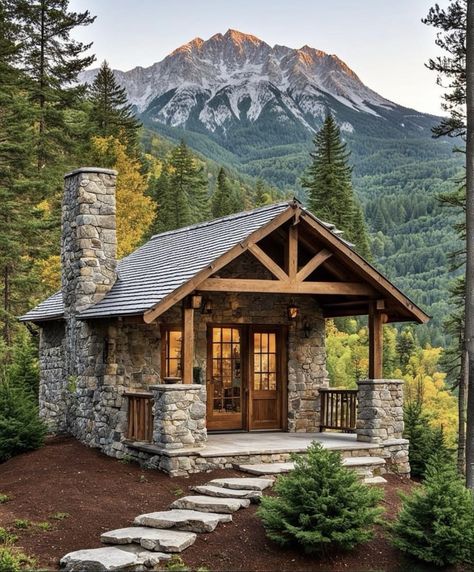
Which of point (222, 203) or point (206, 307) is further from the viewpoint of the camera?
point (222, 203)

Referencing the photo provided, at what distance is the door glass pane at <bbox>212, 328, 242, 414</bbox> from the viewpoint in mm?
13859

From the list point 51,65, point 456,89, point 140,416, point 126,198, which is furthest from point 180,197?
point 140,416

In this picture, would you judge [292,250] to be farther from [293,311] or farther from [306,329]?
[306,329]

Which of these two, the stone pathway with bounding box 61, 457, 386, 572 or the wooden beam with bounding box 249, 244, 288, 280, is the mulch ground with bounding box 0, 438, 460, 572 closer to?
the stone pathway with bounding box 61, 457, 386, 572

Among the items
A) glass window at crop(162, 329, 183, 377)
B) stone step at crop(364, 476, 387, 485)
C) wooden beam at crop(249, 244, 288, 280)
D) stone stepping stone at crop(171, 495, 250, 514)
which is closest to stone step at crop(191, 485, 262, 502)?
stone stepping stone at crop(171, 495, 250, 514)

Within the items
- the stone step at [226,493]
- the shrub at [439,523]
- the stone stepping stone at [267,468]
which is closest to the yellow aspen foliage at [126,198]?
the stone stepping stone at [267,468]

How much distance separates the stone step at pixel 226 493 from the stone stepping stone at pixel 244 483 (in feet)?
0.22

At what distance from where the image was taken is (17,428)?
Result: 13.4 m

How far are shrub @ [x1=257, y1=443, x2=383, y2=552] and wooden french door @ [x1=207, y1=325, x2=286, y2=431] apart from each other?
5.47 m

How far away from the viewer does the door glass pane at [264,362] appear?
1419 centimetres

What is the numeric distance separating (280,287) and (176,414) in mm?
2653

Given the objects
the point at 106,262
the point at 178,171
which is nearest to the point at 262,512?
the point at 106,262

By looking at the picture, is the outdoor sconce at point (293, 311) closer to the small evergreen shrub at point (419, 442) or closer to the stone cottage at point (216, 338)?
the stone cottage at point (216, 338)

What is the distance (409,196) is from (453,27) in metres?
84.3
